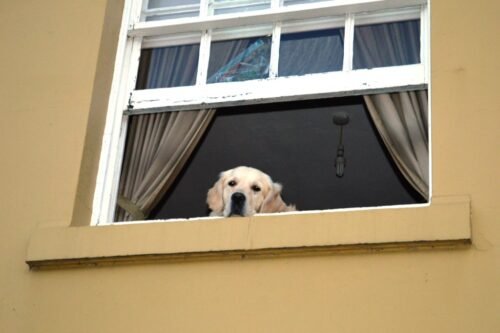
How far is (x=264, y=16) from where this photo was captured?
25.1 feet

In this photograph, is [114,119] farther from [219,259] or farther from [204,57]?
[219,259]

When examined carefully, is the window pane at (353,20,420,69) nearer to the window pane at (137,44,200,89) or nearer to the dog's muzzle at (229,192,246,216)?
the window pane at (137,44,200,89)

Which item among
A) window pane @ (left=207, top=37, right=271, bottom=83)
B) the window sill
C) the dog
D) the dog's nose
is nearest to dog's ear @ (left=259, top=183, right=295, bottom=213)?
the dog

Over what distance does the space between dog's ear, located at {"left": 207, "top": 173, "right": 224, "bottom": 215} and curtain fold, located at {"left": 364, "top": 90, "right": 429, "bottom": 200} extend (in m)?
1.25

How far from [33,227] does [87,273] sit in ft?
1.63

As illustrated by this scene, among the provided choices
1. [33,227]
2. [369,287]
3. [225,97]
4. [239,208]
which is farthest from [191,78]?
[369,287]

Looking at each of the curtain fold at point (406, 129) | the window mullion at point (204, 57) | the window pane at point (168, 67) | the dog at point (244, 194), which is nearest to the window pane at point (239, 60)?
the window mullion at point (204, 57)

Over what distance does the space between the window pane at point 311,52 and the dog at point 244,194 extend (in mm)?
798

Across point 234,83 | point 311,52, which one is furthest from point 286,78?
point 234,83

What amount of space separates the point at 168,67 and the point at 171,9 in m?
0.45

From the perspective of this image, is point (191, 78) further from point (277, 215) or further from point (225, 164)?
point (277, 215)

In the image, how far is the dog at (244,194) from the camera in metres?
7.75

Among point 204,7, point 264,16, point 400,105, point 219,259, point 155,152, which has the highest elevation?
point 204,7

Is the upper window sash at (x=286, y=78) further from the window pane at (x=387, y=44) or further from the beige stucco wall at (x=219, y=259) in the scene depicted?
the beige stucco wall at (x=219, y=259)
